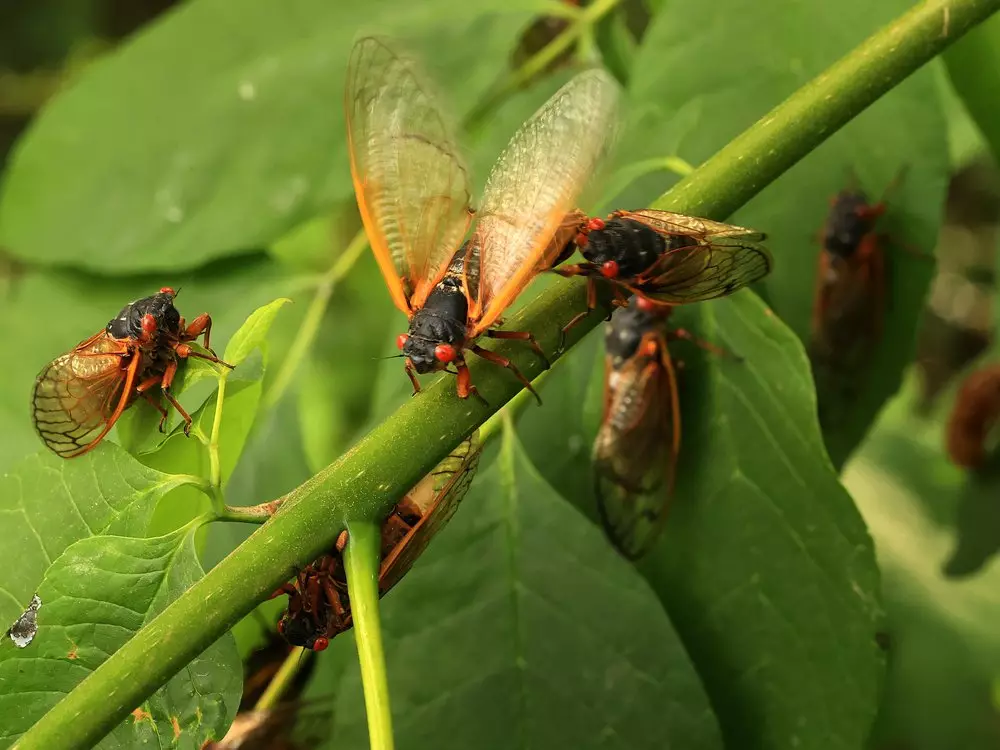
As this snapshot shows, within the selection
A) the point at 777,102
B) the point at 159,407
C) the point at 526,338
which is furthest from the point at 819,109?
the point at 159,407

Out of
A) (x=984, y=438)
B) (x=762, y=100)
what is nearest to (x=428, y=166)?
(x=762, y=100)

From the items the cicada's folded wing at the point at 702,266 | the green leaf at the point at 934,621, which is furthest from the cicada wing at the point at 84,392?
the green leaf at the point at 934,621

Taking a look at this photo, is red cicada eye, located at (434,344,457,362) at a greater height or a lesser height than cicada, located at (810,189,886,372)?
greater

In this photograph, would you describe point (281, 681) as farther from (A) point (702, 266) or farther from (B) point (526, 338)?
(A) point (702, 266)

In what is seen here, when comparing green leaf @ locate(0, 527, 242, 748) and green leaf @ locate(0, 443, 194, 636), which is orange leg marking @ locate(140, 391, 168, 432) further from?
green leaf @ locate(0, 527, 242, 748)

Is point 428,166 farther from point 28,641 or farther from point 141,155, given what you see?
point 141,155

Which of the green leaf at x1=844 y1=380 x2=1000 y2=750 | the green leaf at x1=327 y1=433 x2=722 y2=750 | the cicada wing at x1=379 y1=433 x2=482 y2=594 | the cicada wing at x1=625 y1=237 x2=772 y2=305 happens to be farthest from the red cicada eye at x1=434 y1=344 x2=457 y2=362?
the green leaf at x1=844 y1=380 x2=1000 y2=750
